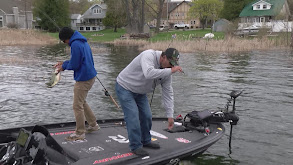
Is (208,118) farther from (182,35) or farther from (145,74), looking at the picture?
(182,35)

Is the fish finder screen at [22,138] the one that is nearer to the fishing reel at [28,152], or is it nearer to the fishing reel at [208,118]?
the fishing reel at [28,152]

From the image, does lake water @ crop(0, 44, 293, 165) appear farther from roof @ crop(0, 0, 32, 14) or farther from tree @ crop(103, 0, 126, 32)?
roof @ crop(0, 0, 32, 14)

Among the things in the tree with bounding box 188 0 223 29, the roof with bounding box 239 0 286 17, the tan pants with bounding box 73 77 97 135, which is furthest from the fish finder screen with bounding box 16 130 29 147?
the tree with bounding box 188 0 223 29

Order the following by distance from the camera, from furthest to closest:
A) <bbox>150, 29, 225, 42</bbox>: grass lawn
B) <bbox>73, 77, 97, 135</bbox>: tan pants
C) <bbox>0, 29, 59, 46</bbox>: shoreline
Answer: <bbox>150, 29, 225, 42</bbox>: grass lawn → <bbox>0, 29, 59, 46</bbox>: shoreline → <bbox>73, 77, 97, 135</bbox>: tan pants

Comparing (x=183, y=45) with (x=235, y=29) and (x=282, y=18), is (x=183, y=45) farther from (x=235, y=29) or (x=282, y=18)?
(x=282, y=18)

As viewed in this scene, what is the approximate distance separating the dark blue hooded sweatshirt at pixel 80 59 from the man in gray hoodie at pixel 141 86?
88 centimetres

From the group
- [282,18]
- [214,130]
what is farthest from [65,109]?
[282,18]

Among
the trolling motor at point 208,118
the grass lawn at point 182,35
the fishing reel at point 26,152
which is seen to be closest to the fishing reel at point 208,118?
the trolling motor at point 208,118

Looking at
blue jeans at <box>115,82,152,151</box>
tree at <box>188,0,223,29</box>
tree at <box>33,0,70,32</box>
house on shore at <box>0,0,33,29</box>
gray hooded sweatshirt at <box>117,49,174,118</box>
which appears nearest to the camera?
gray hooded sweatshirt at <box>117,49,174,118</box>

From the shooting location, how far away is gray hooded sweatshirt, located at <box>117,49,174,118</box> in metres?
5.23

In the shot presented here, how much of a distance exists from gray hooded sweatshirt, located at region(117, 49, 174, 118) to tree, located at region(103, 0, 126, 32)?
6037 centimetres

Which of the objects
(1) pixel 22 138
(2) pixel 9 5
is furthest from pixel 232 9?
(1) pixel 22 138

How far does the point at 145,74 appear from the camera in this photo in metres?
5.25

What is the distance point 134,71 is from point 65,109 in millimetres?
6167
